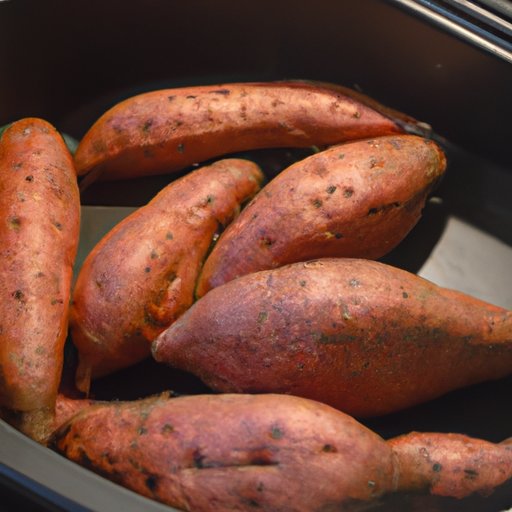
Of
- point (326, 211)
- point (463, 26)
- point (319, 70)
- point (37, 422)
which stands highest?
point (463, 26)

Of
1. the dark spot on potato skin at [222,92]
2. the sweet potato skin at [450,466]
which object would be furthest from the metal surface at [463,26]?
the sweet potato skin at [450,466]

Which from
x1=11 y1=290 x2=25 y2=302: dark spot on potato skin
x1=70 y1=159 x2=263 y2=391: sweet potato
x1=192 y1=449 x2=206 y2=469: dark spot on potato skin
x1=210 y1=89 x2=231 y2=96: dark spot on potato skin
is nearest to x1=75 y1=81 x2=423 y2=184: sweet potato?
x1=210 y1=89 x2=231 y2=96: dark spot on potato skin

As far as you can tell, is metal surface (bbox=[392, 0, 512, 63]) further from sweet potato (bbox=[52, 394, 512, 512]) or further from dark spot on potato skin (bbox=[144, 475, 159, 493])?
dark spot on potato skin (bbox=[144, 475, 159, 493])

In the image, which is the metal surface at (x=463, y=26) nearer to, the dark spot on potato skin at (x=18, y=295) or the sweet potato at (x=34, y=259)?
the sweet potato at (x=34, y=259)

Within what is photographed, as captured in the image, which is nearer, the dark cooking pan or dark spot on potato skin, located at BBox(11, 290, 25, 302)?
dark spot on potato skin, located at BBox(11, 290, 25, 302)

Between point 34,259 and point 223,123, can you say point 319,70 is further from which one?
point 34,259

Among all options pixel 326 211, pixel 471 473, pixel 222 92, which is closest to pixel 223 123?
pixel 222 92
